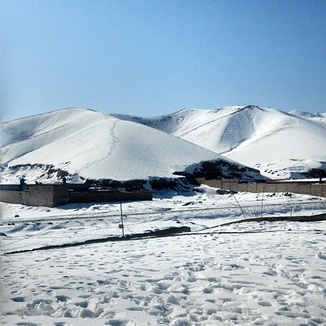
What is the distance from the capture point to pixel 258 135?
137 metres

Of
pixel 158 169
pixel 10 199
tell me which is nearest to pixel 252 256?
pixel 10 199

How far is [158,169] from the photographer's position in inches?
2379

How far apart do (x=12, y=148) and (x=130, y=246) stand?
3951 inches

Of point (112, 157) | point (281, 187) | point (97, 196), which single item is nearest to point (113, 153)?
point (112, 157)

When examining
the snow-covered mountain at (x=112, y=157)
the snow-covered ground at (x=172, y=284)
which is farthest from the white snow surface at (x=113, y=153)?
the snow-covered ground at (x=172, y=284)

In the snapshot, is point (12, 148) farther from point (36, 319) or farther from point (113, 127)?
point (36, 319)

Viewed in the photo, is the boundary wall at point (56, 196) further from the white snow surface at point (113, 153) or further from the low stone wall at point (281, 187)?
the white snow surface at point (113, 153)

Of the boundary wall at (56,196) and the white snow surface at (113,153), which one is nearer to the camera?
the boundary wall at (56,196)

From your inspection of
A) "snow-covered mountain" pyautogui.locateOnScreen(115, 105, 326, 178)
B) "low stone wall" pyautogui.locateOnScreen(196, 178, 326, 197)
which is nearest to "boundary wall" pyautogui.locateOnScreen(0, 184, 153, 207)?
"low stone wall" pyautogui.locateOnScreen(196, 178, 326, 197)

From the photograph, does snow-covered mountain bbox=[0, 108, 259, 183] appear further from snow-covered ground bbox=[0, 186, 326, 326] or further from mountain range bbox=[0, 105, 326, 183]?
snow-covered ground bbox=[0, 186, 326, 326]

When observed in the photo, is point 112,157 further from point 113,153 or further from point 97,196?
point 97,196

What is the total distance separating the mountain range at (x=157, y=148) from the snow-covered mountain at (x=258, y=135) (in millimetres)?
185

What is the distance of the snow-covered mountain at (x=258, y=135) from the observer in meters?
94.7

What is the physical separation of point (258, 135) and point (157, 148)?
70.0 m
